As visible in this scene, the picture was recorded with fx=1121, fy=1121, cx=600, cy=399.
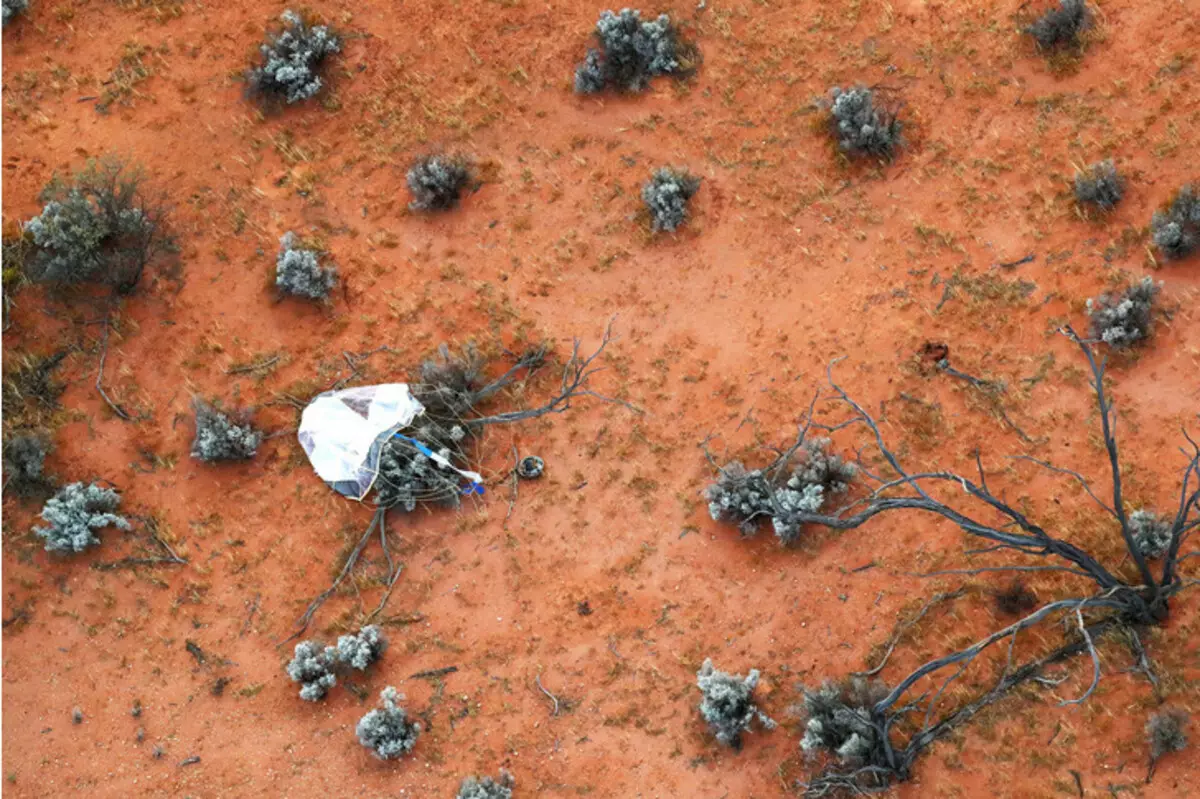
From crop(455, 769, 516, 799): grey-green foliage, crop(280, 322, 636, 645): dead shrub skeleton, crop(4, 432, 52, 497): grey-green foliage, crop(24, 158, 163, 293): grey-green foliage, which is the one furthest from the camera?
crop(24, 158, 163, 293): grey-green foliage

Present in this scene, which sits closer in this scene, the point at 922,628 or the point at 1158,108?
the point at 922,628

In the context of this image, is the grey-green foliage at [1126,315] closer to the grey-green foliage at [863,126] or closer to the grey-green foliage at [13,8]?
the grey-green foliage at [863,126]

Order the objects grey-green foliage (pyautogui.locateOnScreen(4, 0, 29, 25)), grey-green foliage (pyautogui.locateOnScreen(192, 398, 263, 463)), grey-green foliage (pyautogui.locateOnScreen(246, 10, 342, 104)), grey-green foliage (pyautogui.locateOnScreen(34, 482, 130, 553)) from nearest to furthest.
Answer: grey-green foliage (pyautogui.locateOnScreen(34, 482, 130, 553)), grey-green foliage (pyautogui.locateOnScreen(192, 398, 263, 463)), grey-green foliage (pyautogui.locateOnScreen(246, 10, 342, 104)), grey-green foliage (pyautogui.locateOnScreen(4, 0, 29, 25))

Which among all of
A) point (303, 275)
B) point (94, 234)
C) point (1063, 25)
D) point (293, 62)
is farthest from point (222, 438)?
point (1063, 25)

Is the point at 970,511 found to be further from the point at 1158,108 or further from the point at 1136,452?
the point at 1158,108

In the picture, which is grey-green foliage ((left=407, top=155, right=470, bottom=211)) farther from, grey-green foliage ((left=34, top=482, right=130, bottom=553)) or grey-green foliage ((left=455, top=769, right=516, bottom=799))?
grey-green foliage ((left=455, top=769, right=516, bottom=799))

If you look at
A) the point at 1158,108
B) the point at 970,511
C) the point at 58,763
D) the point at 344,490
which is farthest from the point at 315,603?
the point at 1158,108

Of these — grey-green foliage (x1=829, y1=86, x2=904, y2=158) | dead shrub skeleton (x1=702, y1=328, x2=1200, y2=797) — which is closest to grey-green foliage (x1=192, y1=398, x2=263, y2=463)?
dead shrub skeleton (x1=702, y1=328, x2=1200, y2=797)
